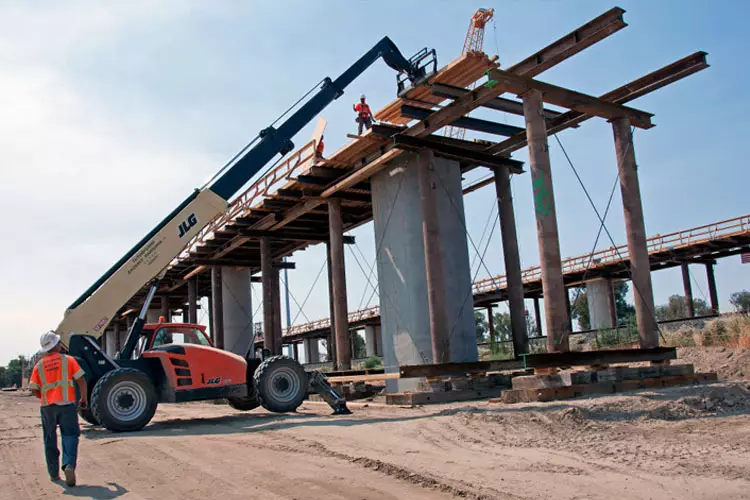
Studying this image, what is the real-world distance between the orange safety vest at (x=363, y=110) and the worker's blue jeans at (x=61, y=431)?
44.5 feet

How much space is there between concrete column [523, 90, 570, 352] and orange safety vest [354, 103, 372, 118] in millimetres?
→ 6781

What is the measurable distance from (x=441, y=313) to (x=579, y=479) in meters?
9.90

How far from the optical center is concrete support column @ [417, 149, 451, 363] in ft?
51.0

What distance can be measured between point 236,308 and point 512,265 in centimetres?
1620

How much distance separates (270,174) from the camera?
21047mm

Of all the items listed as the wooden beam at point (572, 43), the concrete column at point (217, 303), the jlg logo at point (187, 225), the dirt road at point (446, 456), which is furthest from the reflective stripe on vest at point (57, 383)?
the concrete column at point (217, 303)

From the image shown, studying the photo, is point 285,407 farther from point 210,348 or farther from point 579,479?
point 579,479

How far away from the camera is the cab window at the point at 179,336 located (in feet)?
40.7

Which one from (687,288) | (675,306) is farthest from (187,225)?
(675,306)

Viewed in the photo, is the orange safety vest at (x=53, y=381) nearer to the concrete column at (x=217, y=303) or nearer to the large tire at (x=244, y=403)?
the large tire at (x=244, y=403)

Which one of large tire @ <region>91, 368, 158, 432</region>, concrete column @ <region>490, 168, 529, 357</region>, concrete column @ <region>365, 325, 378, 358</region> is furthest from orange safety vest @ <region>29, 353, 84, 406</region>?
concrete column @ <region>365, 325, 378, 358</region>

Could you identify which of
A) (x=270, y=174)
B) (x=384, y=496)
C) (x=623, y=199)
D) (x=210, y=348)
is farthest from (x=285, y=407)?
(x=270, y=174)

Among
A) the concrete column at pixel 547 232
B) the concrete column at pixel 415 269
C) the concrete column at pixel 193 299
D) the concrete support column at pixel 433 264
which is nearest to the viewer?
the concrete column at pixel 547 232

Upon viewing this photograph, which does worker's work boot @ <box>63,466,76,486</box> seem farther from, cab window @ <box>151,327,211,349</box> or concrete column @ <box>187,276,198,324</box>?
concrete column @ <box>187,276,198,324</box>
